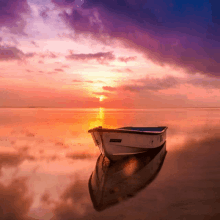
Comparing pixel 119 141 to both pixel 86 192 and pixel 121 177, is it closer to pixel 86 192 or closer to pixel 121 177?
pixel 121 177

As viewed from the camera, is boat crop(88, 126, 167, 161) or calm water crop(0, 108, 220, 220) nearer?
calm water crop(0, 108, 220, 220)

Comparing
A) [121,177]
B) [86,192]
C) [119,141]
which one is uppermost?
[119,141]

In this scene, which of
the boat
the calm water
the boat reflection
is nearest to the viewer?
the calm water

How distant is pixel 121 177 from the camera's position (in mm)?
13891

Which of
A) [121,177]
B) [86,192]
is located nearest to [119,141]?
[121,177]

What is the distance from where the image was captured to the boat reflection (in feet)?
34.9

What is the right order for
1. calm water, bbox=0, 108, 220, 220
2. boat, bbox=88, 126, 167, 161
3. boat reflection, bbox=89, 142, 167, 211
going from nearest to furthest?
calm water, bbox=0, 108, 220, 220, boat reflection, bbox=89, 142, 167, 211, boat, bbox=88, 126, 167, 161

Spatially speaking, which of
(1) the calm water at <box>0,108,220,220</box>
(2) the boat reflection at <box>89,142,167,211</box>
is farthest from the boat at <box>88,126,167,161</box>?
(1) the calm water at <box>0,108,220,220</box>

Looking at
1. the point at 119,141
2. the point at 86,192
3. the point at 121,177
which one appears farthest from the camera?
the point at 119,141

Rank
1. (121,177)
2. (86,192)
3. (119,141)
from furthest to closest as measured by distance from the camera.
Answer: (119,141) < (121,177) < (86,192)

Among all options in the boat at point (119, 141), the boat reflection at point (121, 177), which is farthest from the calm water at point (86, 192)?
the boat at point (119, 141)

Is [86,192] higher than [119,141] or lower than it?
lower

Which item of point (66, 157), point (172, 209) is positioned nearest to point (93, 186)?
point (172, 209)

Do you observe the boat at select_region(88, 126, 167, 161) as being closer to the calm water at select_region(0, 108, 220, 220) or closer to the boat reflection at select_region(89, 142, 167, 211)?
the boat reflection at select_region(89, 142, 167, 211)
